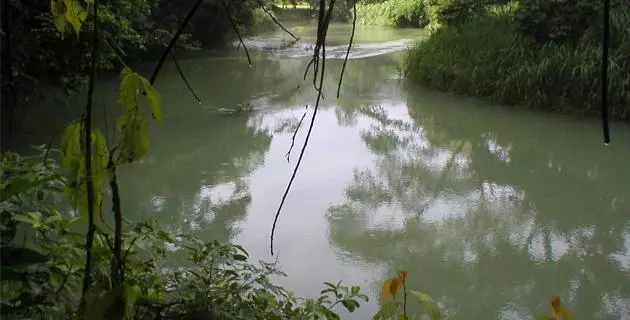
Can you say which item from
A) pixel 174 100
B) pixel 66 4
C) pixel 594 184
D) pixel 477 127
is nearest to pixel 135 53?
pixel 174 100

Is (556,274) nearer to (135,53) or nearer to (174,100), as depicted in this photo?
(174,100)

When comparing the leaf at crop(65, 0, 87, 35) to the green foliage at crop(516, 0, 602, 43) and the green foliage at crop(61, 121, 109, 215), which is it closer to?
the green foliage at crop(61, 121, 109, 215)

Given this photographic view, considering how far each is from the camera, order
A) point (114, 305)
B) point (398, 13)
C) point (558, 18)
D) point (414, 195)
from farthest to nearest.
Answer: point (398, 13) → point (558, 18) → point (414, 195) → point (114, 305)

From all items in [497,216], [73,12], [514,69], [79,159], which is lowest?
[497,216]

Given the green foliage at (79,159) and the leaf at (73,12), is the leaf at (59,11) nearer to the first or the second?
the leaf at (73,12)

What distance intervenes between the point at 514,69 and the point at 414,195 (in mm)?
2395

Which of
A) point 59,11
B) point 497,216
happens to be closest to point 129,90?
point 59,11

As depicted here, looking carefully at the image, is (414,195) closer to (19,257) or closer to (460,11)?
(19,257)

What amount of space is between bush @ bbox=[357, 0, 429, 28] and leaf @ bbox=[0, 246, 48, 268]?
40.0 ft

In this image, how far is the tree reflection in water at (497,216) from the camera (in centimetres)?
Result: 249

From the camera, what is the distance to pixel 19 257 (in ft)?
2.36

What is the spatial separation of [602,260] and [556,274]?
0.92 feet

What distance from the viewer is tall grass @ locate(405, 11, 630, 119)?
16.0 feet

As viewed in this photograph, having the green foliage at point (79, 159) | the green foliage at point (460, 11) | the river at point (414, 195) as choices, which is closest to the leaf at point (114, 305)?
the green foliage at point (79, 159)
